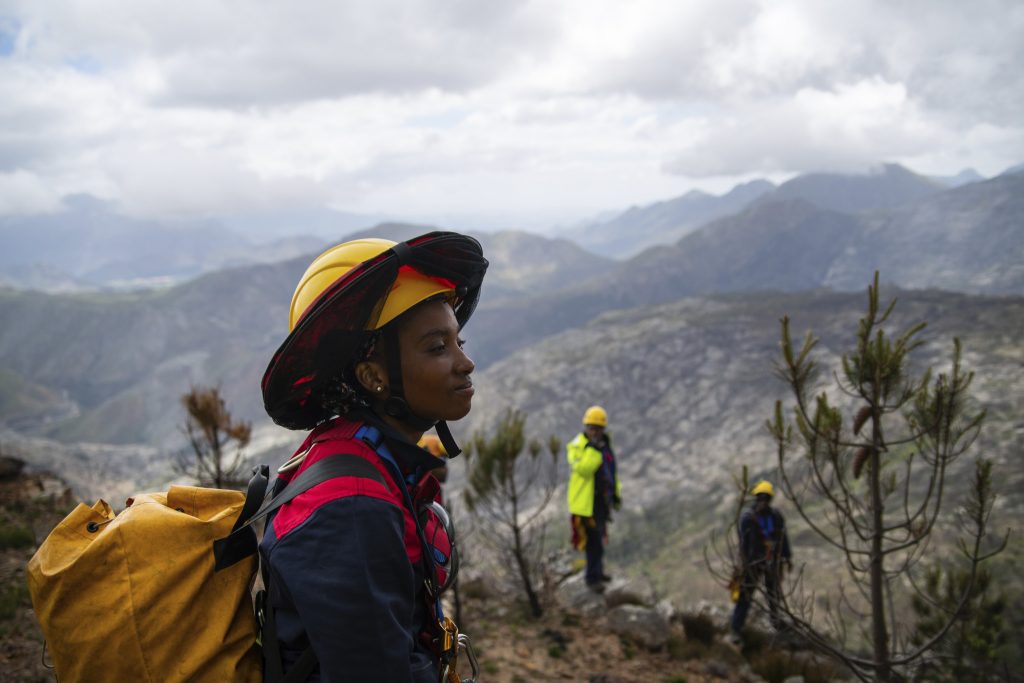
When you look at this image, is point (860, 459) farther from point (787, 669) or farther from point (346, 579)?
point (787, 669)

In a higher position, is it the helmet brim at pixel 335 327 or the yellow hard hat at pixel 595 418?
the helmet brim at pixel 335 327

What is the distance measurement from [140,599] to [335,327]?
0.95 meters

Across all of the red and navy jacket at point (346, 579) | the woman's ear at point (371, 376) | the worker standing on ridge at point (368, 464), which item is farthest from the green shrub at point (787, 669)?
the woman's ear at point (371, 376)

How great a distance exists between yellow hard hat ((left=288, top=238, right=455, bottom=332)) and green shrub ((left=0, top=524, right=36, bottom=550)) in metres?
11.0

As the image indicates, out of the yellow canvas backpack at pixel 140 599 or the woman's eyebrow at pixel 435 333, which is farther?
the woman's eyebrow at pixel 435 333

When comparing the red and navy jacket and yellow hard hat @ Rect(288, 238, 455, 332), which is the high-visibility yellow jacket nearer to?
yellow hard hat @ Rect(288, 238, 455, 332)

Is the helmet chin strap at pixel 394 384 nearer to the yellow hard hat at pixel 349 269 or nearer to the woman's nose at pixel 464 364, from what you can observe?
the yellow hard hat at pixel 349 269

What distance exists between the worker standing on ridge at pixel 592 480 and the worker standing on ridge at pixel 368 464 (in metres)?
7.55

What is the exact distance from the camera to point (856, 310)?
125 m

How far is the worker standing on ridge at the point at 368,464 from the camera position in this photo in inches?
62.6

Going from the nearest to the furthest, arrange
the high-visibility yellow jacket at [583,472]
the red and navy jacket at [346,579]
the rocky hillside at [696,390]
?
the red and navy jacket at [346,579] < the high-visibility yellow jacket at [583,472] < the rocky hillside at [696,390]

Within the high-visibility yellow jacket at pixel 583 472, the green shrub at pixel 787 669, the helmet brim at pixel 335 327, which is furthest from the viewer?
the high-visibility yellow jacket at pixel 583 472

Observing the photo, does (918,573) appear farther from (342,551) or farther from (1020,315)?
(1020,315)

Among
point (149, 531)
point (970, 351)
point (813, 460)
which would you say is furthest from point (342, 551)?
point (970, 351)
